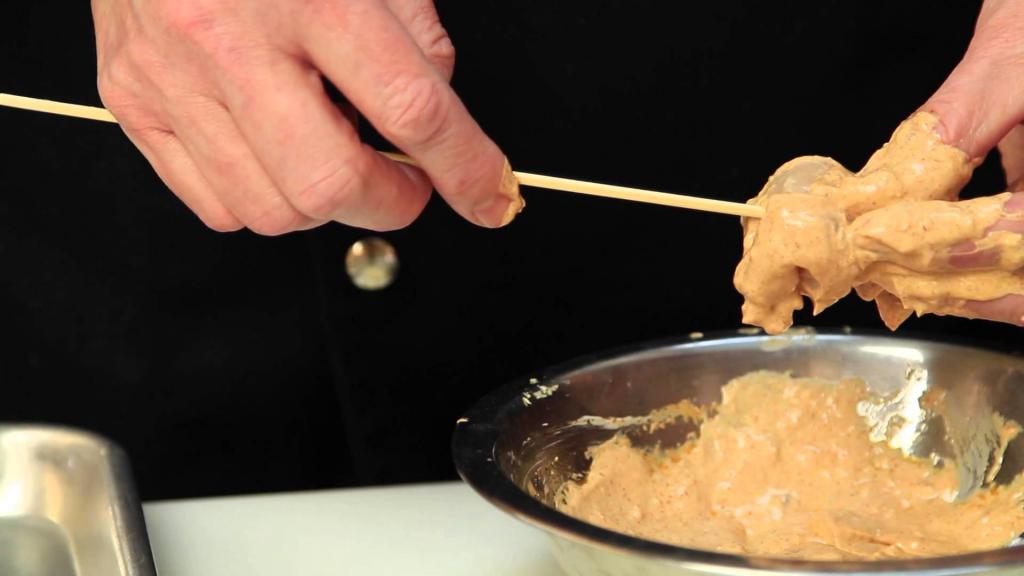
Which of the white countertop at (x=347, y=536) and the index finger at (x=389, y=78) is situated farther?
the white countertop at (x=347, y=536)

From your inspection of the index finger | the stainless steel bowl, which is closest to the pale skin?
the index finger

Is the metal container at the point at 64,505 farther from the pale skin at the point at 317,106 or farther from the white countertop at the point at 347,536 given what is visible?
the pale skin at the point at 317,106

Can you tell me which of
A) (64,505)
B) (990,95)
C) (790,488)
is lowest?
(64,505)

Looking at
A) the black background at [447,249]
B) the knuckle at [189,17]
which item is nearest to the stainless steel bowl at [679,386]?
the black background at [447,249]

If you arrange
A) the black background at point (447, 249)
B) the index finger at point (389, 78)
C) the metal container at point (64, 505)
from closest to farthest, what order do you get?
the index finger at point (389, 78) → the metal container at point (64, 505) → the black background at point (447, 249)

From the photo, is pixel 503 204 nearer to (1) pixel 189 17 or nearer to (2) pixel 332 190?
(2) pixel 332 190

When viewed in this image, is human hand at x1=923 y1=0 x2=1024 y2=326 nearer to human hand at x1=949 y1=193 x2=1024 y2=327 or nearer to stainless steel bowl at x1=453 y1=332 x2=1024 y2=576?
human hand at x1=949 y1=193 x2=1024 y2=327

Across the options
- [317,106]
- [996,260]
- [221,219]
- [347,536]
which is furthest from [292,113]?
[996,260]
